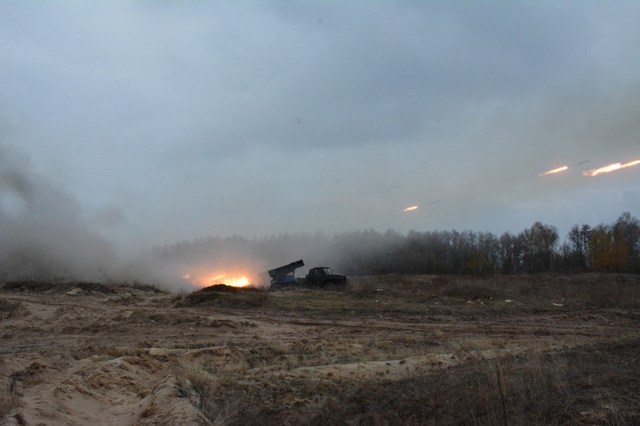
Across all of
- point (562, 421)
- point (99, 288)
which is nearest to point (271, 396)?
point (562, 421)

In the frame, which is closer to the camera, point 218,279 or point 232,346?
point 232,346

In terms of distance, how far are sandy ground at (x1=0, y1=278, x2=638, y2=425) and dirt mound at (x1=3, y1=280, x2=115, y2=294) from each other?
5254mm

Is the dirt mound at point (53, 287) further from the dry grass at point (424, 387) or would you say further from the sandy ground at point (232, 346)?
the dry grass at point (424, 387)

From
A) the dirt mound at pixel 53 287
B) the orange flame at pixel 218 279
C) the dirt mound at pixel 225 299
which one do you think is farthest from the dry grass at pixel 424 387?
the orange flame at pixel 218 279

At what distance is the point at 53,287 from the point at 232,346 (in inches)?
987

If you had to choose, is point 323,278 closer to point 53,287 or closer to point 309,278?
point 309,278

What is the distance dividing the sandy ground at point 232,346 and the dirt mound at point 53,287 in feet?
17.2

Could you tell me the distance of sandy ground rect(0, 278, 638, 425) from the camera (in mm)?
7648

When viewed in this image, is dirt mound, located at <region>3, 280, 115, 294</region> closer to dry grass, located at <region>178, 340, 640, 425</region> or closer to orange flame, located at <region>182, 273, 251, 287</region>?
orange flame, located at <region>182, 273, 251, 287</region>

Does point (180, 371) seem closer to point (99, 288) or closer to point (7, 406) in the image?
point (7, 406)

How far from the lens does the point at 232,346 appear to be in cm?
Answer: 1315

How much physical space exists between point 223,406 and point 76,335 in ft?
33.4

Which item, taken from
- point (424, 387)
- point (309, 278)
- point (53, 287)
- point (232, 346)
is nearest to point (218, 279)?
point (309, 278)

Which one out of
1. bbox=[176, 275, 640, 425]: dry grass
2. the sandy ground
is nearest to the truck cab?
the sandy ground
